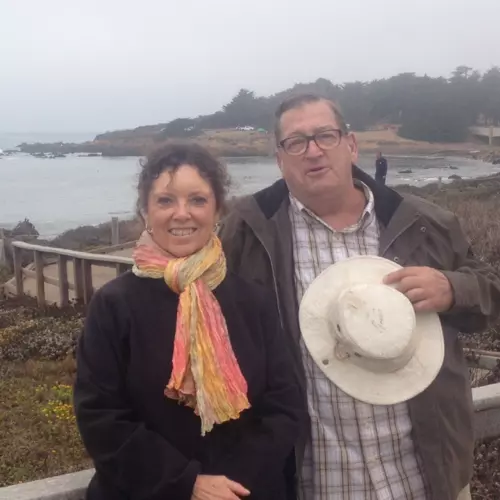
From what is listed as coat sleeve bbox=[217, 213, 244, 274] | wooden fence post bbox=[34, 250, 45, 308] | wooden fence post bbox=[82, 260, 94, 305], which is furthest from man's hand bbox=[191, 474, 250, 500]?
wooden fence post bbox=[34, 250, 45, 308]

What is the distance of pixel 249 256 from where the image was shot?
2.71 m

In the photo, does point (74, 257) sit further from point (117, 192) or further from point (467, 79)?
point (467, 79)

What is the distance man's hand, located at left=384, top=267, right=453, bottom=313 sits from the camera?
99.7 inches

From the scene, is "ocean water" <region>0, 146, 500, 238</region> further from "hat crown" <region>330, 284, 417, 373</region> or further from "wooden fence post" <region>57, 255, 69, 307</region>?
"hat crown" <region>330, 284, 417, 373</region>

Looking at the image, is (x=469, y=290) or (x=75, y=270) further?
(x=75, y=270)

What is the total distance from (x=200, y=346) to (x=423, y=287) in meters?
0.88

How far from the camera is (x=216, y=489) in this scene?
2125 millimetres

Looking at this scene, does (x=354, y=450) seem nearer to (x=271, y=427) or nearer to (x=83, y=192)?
(x=271, y=427)

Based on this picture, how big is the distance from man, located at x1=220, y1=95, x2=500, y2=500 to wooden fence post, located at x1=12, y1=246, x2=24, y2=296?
10.7 metres

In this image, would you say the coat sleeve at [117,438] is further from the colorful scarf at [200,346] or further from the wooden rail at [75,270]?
the wooden rail at [75,270]

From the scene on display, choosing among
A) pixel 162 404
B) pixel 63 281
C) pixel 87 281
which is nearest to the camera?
pixel 162 404

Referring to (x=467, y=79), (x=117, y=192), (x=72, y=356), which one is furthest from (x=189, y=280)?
(x=467, y=79)

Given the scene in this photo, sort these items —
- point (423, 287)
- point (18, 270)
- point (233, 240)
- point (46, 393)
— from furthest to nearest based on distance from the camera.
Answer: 1. point (18, 270)
2. point (46, 393)
3. point (233, 240)
4. point (423, 287)

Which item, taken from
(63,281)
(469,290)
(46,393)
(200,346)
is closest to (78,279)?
(63,281)
